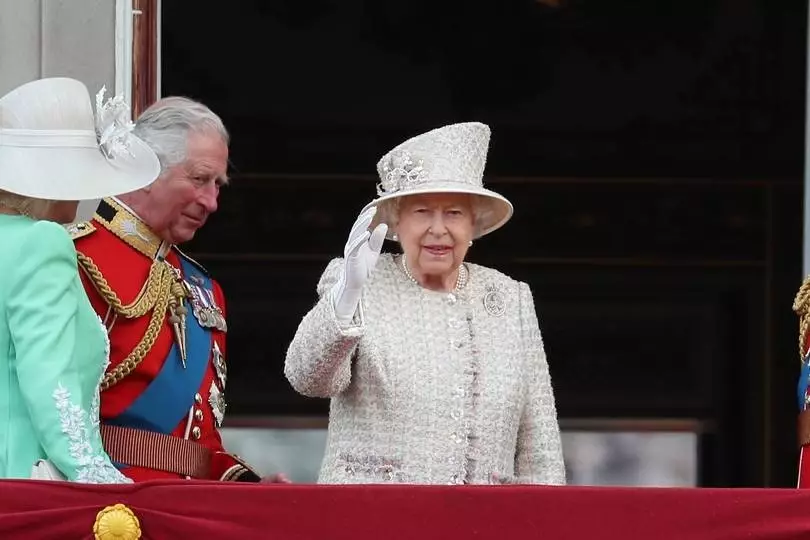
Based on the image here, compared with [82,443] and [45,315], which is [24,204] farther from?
[82,443]

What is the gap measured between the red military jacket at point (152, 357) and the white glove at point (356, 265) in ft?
1.60

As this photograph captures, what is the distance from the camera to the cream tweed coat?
15.0 ft

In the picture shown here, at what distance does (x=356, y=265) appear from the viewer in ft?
14.3

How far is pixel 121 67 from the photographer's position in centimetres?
569

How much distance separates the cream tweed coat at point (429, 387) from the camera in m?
4.58

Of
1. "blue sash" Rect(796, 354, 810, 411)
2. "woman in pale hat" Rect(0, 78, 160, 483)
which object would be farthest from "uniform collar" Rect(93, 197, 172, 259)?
"blue sash" Rect(796, 354, 810, 411)

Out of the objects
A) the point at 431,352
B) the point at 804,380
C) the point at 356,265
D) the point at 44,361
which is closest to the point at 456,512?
the point at 356,265

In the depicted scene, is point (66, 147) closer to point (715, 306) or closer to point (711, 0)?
point (711, 0)

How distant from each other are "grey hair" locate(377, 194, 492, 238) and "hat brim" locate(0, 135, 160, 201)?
0.50 m

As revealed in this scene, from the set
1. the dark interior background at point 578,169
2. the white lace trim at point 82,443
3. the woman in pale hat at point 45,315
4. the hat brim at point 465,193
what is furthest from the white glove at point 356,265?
the dark interior background at point 578,169

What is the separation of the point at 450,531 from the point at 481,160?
3.43ft

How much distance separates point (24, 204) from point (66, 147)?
0.22 metres

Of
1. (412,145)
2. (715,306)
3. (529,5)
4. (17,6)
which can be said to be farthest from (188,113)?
(715,306)

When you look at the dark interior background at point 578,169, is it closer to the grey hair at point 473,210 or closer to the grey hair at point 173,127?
the grey hair at point 173,127
